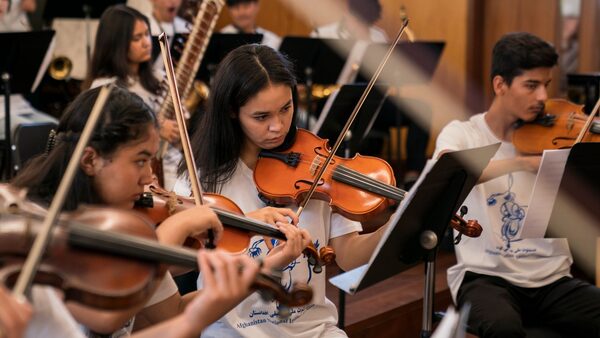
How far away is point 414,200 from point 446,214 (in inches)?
7.6

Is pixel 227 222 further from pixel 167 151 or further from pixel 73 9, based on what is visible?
pixel 73 9

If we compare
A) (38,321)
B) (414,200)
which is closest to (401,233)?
(414,200)

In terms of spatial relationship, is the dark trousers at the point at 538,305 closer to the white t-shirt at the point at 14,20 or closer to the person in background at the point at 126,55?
the person in background at the point at 126,55

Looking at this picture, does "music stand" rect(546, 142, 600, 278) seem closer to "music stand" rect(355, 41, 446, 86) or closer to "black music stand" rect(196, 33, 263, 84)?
"black music stand" rect(196, 33, 263, 84)

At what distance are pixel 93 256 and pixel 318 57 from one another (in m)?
3.59

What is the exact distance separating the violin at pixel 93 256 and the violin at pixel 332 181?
81 centimetres

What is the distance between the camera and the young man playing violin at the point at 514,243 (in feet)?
8.15

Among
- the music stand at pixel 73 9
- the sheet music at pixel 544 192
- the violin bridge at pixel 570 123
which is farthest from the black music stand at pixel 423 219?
the music stand at pixel 73 9

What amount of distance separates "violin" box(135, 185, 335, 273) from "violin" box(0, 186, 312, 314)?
1.34ft

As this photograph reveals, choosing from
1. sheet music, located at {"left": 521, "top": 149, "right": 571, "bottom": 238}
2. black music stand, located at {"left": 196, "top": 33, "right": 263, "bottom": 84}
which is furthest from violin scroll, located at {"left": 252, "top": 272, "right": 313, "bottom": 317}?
black music stand, located at {"left": 196, "top": 33, "right": 263, "bottom": 84}

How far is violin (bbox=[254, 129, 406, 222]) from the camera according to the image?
2076 millimetres

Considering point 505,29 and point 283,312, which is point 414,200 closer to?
Answer: point 283,312

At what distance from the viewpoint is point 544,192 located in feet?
7.42

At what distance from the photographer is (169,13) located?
15.9ft
